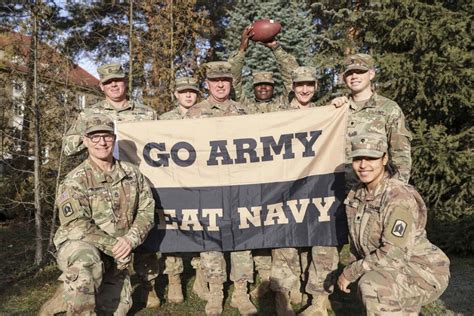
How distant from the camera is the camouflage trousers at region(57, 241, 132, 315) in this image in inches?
151

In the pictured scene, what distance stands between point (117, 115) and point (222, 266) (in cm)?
211

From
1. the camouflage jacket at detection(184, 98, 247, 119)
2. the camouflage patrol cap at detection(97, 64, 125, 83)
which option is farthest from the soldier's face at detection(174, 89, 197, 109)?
the camouflage patrol cap at detection(97, 64, 125, 83)

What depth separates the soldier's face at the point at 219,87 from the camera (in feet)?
17.9

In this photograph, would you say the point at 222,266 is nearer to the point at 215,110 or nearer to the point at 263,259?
the point at 263,259

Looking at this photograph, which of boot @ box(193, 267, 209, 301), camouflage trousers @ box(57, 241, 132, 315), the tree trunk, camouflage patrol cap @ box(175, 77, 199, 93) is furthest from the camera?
the tree trunk

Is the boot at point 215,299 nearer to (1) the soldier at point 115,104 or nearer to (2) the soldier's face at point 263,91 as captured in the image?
(1) the soldier at point 115,104

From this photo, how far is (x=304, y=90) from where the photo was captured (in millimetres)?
5387

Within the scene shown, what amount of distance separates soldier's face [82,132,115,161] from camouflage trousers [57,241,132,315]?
785 millimetres

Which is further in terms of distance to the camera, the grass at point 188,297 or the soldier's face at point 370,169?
the grass at point 188,297

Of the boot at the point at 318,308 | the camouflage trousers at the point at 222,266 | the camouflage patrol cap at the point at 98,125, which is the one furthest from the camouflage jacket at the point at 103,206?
the boot at the point at 318,308

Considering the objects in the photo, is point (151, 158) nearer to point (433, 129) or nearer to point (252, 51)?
point (433, 129)

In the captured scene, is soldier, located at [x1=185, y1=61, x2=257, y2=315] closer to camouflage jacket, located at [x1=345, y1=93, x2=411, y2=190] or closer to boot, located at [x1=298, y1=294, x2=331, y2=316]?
boot, located at [x1=298, y1=294, x2=331, y2=316]

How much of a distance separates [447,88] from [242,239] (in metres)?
5.30

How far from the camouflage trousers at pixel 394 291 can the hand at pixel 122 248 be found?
6.52 feet
